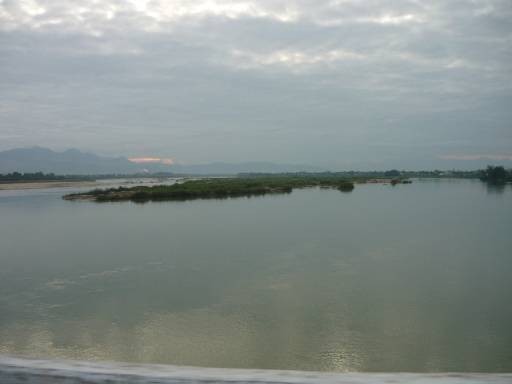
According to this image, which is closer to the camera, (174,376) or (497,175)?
(174,376)

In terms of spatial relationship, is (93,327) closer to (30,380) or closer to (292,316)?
(292,316)

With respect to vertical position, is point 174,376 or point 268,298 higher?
point 174,376

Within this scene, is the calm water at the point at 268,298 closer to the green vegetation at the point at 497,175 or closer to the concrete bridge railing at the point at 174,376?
the concrete bridge railing at the point at 174,376

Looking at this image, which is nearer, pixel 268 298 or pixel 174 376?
pixel 174 376

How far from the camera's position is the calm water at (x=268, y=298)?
15.4 feet

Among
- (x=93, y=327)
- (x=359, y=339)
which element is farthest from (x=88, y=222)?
(x=359, y=339)

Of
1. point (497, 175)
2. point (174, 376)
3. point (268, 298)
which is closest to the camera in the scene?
point (174, 376)

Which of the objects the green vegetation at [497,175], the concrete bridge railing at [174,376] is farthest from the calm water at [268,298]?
the green vegetation at [497,175]

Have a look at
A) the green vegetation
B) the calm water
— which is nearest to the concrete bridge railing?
the calm water

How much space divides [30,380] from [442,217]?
62.8ft

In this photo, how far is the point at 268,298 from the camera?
667 cm

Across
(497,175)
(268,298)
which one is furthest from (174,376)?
(497,175)

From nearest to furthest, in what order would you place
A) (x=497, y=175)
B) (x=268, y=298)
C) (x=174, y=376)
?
1. (x=174, y=376)
2. (x=268, y=298)
3. (x=497, y=175)

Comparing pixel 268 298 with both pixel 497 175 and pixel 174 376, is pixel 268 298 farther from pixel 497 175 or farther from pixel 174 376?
pixel 497 175
